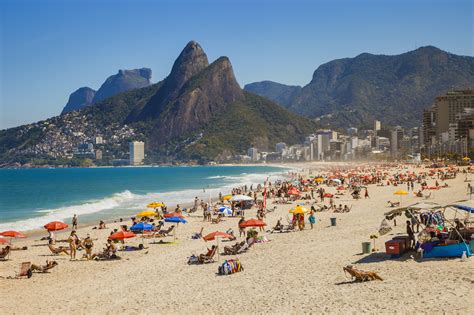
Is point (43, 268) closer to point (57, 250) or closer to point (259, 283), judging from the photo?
point (57, 250)

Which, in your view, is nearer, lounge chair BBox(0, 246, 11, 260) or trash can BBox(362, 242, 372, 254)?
trash can BBox(362, 242, 372, 254)

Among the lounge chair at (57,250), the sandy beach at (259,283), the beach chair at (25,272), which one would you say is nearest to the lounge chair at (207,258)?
the sandy beach at (259,283)

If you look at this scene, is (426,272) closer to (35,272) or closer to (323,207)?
(35,272)

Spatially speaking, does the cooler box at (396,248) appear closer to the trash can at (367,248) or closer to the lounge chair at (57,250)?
the trash can at (367,248)

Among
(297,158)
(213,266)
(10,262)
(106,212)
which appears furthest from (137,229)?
(297,158)

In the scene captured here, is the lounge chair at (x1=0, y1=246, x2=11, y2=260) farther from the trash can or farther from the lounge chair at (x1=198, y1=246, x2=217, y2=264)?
the trash can

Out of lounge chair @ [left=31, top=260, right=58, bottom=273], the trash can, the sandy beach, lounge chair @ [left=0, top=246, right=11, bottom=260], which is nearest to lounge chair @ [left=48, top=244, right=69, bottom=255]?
the sandy beach

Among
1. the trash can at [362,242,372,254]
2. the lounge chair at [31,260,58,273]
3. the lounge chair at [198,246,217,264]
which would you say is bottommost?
the lounge chair at [31,260,58,273]
